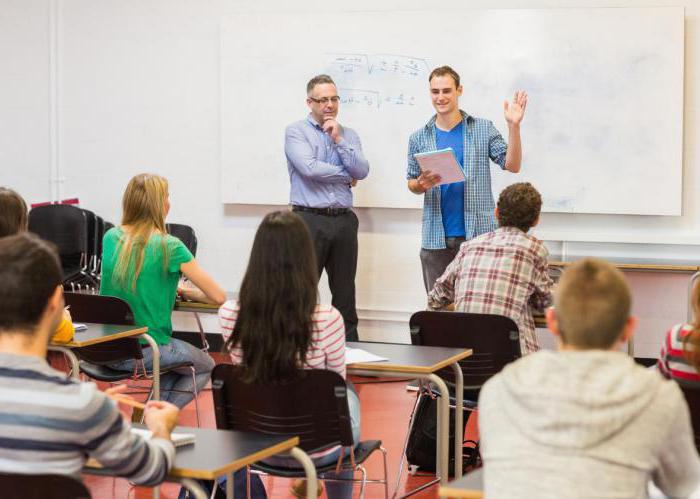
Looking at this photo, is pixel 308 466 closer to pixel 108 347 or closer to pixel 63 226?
pixel 108 347

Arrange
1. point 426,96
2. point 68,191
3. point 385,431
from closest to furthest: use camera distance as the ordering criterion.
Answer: point 385,431 < point 426,96 < point 68,191

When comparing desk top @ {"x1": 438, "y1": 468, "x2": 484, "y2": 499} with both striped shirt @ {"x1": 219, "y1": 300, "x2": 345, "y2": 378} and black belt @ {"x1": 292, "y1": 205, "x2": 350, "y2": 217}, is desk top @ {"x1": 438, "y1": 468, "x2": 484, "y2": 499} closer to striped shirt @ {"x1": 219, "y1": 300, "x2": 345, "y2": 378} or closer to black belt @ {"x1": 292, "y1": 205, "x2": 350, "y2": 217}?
striped shirt @ {"x1": 219, "y1": 300, "x2": 345, "y2": 378}

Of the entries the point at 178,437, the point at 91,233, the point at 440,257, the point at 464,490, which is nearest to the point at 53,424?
the point at 178,437

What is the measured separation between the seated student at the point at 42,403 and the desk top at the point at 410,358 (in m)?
1.23

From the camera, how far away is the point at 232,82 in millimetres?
6988

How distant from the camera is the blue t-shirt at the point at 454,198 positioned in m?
5.54

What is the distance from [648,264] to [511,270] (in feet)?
7.09

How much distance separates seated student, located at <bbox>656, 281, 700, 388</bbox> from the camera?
2.62 m

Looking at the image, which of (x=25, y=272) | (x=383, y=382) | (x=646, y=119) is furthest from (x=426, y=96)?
(x=25, y=272)

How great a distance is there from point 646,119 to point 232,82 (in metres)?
2.87

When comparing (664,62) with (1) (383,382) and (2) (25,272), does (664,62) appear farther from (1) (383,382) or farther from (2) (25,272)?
(2) (25,272)

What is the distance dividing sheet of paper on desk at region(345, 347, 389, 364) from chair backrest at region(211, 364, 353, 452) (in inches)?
16.4

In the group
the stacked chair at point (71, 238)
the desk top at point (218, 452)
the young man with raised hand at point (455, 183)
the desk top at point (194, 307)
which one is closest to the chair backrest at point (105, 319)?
the desk top at point (194, 307)

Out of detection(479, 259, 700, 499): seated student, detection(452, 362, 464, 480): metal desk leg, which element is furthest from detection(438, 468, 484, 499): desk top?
detection(452, 362, 464, 480): metal desk leg
